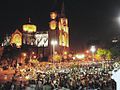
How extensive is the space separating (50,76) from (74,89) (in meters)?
3.01

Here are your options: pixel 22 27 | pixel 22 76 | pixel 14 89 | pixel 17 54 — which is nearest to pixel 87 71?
pixel 14 89

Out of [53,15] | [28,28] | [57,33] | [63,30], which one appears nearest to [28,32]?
[28,28]

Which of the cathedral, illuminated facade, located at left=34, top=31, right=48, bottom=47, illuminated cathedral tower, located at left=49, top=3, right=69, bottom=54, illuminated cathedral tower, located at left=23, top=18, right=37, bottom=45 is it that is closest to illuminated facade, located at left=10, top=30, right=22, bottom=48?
the cathedral

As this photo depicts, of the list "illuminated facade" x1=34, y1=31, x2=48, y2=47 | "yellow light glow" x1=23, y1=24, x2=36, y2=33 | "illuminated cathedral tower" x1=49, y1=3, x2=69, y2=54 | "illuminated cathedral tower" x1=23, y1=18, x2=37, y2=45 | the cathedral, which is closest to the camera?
the cathedral

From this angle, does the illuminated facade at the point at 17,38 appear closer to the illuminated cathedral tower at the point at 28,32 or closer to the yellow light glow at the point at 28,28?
the illuminated cathedral tower at the point at 28,32

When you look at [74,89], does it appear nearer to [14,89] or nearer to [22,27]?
[14,89]

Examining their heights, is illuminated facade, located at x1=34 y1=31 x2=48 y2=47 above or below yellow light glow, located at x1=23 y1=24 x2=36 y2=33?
below

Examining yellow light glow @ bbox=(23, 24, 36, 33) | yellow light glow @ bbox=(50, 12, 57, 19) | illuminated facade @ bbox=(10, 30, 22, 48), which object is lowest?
illuminated facade @ bbox=(10, 30, 22, 48)

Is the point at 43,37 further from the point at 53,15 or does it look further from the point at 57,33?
the point at 53,15

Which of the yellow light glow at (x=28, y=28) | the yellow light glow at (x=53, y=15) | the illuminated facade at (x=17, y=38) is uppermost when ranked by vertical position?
the yellow light glow at (x=53, y=15)

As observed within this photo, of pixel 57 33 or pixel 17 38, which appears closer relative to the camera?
pixel 17 38

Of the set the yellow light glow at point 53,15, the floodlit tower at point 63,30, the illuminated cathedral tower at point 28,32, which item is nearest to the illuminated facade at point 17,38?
the illuminated cathedral tower at point 28,32

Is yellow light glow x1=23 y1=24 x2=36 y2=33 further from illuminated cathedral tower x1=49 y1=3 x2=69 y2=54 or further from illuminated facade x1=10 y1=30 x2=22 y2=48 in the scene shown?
illuminated cathedral tower x1=49 y1=3 x2=69 y2=54

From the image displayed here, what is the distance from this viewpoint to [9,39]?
74688 mm
